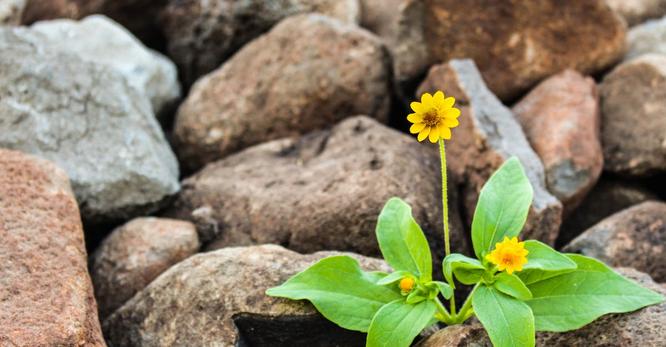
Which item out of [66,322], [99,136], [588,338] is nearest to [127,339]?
[66,322]

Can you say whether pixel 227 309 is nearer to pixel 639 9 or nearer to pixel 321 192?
pixel 321 192

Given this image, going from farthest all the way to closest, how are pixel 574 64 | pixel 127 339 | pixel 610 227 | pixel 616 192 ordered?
pixel 574 64
pixel 616 192
pixel 610 227
pixel 127 339

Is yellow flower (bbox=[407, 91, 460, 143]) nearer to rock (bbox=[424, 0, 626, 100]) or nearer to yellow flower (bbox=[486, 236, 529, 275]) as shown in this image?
yellow flower (bbox=[486, 236, 529, 275])

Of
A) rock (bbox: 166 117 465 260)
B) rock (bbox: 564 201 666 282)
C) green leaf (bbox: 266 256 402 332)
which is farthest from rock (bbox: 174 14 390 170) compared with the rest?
green leaf (bbox: 266 256 402 332)

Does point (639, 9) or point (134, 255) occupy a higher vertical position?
point (639, 9)

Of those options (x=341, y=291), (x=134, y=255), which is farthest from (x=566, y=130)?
(x=134, y=255)

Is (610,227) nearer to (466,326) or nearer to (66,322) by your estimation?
(466,326)
